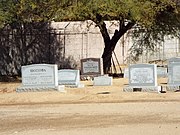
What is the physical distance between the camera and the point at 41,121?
49.9ft

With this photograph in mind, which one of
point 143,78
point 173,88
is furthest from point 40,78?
point 173,88

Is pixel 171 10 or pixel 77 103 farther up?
pixel 171 10

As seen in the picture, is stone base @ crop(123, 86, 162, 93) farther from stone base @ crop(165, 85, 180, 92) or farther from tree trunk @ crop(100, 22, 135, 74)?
tree trunk @ crop(100, 22, 135, 74)

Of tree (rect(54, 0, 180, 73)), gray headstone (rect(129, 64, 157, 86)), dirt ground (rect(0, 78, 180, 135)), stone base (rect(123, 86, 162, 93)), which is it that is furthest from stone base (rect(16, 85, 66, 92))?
tree (rect(54, 0, 180, 73))

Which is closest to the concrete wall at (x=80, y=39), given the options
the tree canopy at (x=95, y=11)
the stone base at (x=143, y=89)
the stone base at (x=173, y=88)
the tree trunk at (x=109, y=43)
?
the tree trunk at (x=109, y=43)

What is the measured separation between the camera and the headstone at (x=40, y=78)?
24203 mm

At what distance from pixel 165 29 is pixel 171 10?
3331 millimetres

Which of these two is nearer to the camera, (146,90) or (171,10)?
(146,90)

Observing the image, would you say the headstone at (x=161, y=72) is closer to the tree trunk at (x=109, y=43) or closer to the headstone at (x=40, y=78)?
the tree trunk at (x=109, y=43)

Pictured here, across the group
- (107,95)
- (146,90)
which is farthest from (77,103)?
(146,90)

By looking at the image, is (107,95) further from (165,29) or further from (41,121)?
(165,29)

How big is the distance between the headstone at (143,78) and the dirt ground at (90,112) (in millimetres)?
758

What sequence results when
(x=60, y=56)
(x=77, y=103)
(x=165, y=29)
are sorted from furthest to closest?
(x=60, y=56) → (x=165, y=29) → (x=77, y=103)

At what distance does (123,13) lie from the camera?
29047 millimetres
